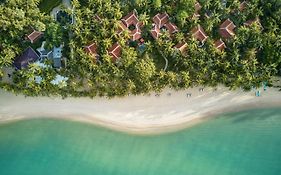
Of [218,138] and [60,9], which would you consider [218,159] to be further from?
[60,9]

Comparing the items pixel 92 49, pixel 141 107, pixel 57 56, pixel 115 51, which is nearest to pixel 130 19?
pixel 115 51

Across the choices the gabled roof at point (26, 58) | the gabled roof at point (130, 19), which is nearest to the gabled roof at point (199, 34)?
the gabled roof at point (130, 19)

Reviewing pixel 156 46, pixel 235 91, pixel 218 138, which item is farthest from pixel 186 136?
pixel 156 46

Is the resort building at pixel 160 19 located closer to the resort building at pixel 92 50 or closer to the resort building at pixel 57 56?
the resort building at pixel 92 50

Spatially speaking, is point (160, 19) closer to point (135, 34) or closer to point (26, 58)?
point (135, 34)

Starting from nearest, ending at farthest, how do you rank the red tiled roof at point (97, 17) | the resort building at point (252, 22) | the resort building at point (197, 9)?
the red tiled roof at point (97, 17) → the resort building at point (252, 22) → the resort building at point (197, 9)

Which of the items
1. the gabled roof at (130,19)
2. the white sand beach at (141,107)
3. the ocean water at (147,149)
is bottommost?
the ocean water at (147,149)

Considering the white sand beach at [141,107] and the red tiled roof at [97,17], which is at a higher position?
the red tiled roof at [97,17]
